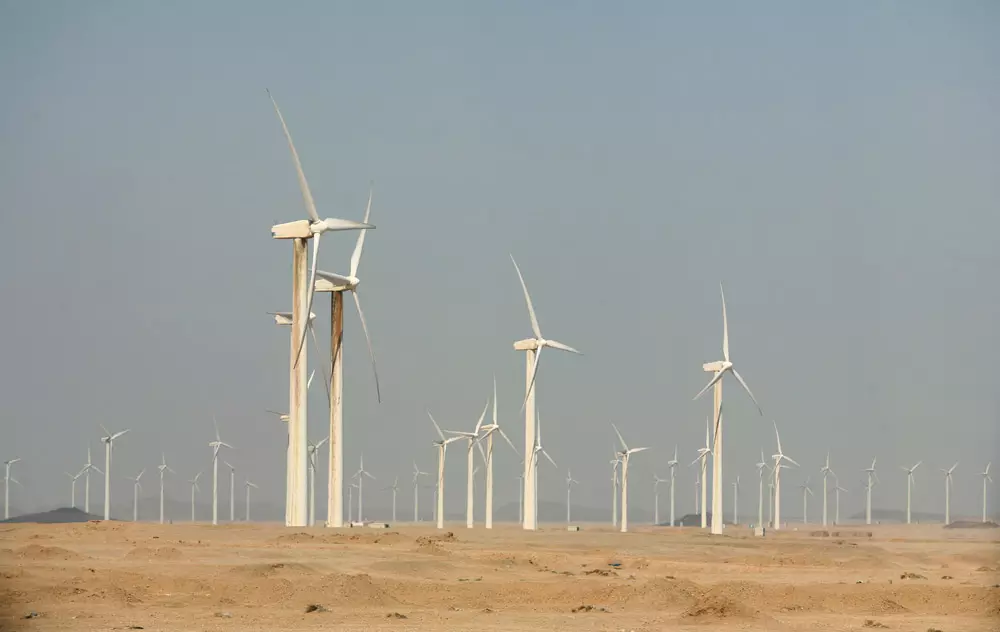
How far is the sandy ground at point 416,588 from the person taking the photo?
128 feet

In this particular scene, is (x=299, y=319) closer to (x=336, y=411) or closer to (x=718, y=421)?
(x=336, y=411)

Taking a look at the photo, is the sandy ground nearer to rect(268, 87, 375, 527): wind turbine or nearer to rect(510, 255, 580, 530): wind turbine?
rect(268, 87, 375, 527): wind turbine

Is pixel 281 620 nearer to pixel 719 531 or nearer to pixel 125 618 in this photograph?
pixel 125 618

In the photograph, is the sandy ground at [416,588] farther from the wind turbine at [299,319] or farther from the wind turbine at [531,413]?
the wind turbine at [531,413]

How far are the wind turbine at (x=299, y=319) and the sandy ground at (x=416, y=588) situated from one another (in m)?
4.42

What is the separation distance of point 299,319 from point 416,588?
31.0 metres

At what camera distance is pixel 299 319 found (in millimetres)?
75750

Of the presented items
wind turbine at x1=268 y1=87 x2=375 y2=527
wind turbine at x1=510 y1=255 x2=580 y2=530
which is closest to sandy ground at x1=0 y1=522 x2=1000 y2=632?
wind turbine at x1=268 y1=87 x2=375 y2=527

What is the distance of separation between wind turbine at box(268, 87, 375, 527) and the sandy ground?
442 cm

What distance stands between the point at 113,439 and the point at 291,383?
309ft

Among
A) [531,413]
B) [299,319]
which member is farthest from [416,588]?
[531,413]

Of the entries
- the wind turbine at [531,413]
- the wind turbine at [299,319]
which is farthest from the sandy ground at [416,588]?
the wind turbine at [531,413]

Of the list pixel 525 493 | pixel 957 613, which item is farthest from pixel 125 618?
pixel 525 493

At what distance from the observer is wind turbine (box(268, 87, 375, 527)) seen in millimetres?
73750
